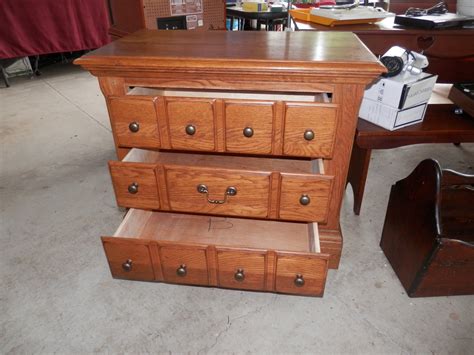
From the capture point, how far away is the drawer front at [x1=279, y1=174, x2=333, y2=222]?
3.14ft

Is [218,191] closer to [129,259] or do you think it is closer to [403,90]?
[129,259]

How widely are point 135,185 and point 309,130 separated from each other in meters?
0.53

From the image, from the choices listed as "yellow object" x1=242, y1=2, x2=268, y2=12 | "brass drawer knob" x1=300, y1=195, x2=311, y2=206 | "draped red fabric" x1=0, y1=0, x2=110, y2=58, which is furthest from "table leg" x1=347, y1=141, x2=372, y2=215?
"draped red fabric" x1=0, y1=0, x2=110, y2=58

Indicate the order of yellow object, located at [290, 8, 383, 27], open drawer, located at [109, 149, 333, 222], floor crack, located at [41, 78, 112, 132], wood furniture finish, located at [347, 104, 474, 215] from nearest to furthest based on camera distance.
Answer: open drawer, located at [109, 149, 333, 222] → wood furniture finish, located at [347, 104, 474, 215] → yellow object, located at [290, 8, 383, 27] → floor crack, located at [41, 78, 112, 132]

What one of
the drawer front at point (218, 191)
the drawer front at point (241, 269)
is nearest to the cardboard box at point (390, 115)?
the drawer front at point (218, 191)

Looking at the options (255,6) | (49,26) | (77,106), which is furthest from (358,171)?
(49,26)

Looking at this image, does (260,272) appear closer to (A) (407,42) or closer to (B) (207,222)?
(B) (207,222)

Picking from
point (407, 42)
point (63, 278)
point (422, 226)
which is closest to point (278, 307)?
point (422, 226)

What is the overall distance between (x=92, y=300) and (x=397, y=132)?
3.88 ft

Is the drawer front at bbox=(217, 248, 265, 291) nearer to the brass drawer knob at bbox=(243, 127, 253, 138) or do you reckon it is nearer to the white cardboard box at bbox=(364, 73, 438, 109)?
the brass drawer knob at bbox=(243, 127, 253, 138)

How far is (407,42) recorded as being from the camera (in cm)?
152

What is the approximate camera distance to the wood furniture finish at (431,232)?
970 millimetres

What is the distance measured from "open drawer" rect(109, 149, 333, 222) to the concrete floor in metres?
0.30

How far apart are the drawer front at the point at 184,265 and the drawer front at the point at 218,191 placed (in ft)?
0.43
